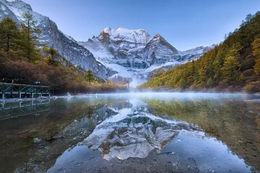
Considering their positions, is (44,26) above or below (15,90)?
above

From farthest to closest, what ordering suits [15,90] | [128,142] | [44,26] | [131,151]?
[44,26] < [15,90] < [128,142] < [131,151]

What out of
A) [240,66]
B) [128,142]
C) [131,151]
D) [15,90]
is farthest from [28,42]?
[240,66]

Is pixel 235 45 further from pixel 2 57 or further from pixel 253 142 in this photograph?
pixel 2 57

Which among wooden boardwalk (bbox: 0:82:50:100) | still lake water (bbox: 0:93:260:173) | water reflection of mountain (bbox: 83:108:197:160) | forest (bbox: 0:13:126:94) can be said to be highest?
forest (bbox: 0:13:126:94)

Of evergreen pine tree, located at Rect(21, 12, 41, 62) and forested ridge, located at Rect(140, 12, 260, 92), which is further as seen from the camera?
forested ridge, located at Rect(140, 12, 260, 92)

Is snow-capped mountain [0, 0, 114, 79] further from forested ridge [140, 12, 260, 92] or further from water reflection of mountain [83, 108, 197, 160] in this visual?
water reflection of mountain [83, 108, 197, 160]

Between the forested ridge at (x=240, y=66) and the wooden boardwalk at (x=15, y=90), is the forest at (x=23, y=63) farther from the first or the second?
the forested ridge at (x=240, y=66)

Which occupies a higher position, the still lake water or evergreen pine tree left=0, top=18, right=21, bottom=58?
evergreen pine tree left=0, top=18, right=21, bottom=58

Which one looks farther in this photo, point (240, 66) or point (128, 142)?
point (240, 66)

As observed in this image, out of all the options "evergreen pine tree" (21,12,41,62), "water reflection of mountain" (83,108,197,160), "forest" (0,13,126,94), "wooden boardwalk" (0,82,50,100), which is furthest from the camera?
"evergreen pine tree" (21,12,41,62)

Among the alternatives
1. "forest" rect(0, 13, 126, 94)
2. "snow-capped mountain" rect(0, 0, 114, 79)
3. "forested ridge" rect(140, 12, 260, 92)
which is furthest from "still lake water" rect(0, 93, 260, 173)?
"snow-capped mountain" rect(0, 0, 114, 79)

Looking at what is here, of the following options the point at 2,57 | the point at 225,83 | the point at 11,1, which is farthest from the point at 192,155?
the point at 11,1

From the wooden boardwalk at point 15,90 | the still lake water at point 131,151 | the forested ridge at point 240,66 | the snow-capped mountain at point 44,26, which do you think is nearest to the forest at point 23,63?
the wooden boardwalk at point 15,90

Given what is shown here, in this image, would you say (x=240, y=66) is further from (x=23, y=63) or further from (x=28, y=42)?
(x=28, y=42)
